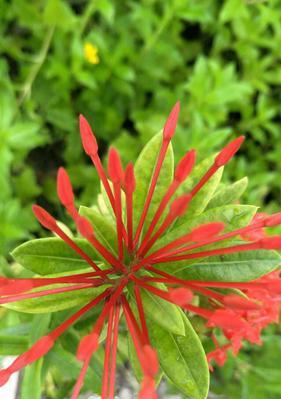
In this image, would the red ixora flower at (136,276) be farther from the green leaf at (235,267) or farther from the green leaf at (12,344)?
the green leaf at (12,344)

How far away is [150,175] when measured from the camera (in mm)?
907

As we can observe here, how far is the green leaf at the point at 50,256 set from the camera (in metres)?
0.84

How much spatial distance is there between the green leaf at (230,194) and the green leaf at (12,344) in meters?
0.45

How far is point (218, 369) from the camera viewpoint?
1880 millimetres

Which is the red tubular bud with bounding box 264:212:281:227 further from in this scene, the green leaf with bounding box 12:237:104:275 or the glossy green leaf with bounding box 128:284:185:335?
the green leaf with bounding box 12:237:104:275

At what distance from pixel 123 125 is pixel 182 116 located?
1.13ft

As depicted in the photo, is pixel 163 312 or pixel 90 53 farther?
pixel 90 53

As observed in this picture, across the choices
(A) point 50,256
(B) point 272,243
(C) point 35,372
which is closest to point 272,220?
(B) point 272,243

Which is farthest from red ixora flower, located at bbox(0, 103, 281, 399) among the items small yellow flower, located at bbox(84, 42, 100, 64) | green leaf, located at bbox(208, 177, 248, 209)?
small yellow flower, located at bbox(84, 42, 100, 64)

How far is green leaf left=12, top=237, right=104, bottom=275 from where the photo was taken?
84 centimetres

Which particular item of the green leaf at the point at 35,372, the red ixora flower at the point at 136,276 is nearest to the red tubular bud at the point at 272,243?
the red ixora flower at the point at 136,276

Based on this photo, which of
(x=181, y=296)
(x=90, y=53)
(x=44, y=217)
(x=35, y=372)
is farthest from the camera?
(x=90, y=53)

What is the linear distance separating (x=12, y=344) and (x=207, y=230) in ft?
1.77

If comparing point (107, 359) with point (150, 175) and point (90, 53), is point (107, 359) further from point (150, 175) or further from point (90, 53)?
point (90, 53)
